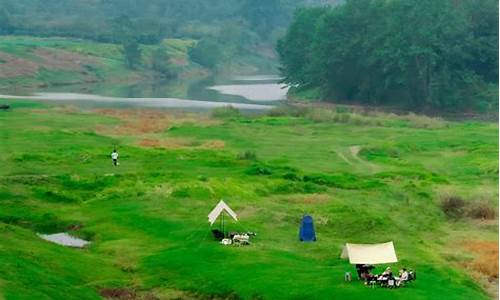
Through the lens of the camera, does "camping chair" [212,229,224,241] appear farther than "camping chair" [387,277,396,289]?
Yes

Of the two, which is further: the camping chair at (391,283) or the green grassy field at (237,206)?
the green grassy field at (237,206)

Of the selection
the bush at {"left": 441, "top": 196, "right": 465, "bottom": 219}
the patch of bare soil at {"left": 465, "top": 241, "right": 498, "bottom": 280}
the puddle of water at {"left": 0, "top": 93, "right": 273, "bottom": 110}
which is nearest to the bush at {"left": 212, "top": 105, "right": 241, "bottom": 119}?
the puddle of water at {"left": 0, "top": 93, "right": 273, "bottom": 110}

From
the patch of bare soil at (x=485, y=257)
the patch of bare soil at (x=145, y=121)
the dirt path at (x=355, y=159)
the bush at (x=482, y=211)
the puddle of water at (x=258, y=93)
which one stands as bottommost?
the patch of bare soil at (x=485, y=257)

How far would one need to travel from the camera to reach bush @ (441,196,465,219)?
5941cm

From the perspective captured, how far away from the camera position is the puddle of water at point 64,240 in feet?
169

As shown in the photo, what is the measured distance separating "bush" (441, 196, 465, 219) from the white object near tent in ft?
59.8

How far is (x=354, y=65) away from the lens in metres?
156

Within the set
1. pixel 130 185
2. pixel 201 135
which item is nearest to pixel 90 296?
pixel 130 185

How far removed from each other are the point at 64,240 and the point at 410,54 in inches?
3596

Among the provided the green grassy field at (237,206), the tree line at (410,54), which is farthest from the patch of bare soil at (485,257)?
the tree line at (410,54)

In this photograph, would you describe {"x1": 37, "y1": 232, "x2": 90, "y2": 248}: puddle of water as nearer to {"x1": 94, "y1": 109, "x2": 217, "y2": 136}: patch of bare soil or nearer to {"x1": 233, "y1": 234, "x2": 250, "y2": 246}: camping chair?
{"x1": 233, "y1": 234, "x2": 250, "y2": 246}: camping chair

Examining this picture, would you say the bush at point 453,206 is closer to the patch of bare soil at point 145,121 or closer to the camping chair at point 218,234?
the camping chair at point 218,234

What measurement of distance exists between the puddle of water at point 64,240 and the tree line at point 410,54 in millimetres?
90119

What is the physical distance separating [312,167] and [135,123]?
36406 millimetres
